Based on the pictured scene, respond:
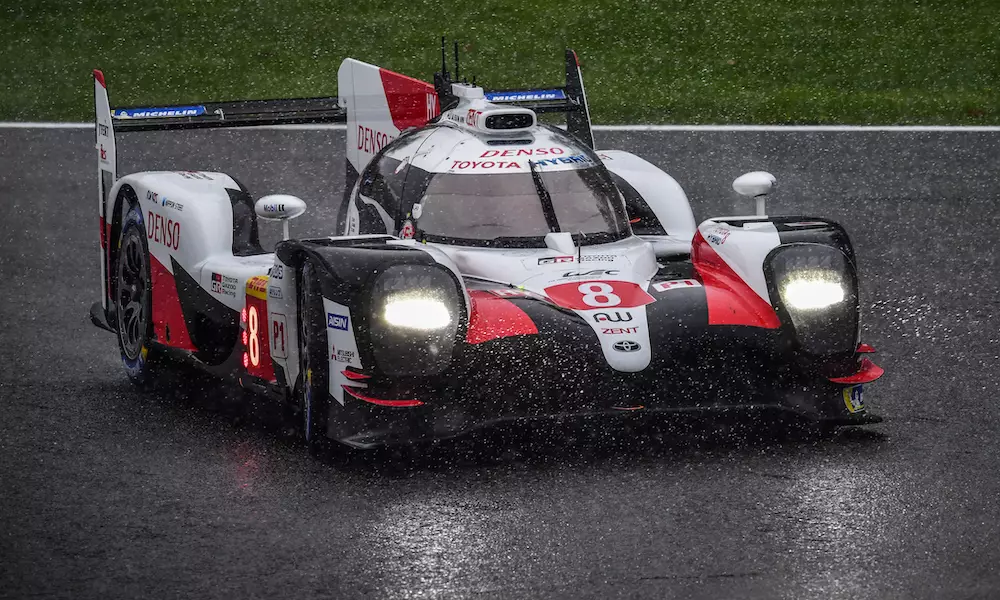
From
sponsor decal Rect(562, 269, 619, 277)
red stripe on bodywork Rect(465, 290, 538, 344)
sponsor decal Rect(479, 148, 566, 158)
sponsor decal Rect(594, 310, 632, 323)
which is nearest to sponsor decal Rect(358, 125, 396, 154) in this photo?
sponsor decal Rect(479, 148, 566, 158)

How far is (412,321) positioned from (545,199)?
4.65 ft

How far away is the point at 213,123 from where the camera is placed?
29.2ft

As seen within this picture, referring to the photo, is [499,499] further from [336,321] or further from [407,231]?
[407,231]

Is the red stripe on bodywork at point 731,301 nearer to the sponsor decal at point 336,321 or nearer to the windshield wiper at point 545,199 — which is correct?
the windshield wiper at point 545,199

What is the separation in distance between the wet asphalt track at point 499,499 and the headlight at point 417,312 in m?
0.54

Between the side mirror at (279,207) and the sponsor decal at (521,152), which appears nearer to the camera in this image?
Answer: the side mirror at (279,207)

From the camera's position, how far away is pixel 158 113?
8.93m

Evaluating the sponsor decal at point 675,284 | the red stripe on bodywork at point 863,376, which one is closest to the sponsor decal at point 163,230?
the sponsor decal at point 675,284

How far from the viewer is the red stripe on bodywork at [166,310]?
8.08 metres

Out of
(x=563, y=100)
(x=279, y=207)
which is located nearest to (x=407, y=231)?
(x=279, y=207)

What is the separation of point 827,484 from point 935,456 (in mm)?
632

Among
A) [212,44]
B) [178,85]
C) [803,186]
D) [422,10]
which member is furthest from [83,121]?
[803,186]

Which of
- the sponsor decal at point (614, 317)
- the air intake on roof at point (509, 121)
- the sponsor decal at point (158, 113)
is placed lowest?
the sponsor decal at point (614, 317)

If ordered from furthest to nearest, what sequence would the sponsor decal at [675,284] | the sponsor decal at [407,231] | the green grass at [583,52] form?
the green grass at [583,52]
the sponsor decal at [407,231]
the sponsor decal at [675,284]
